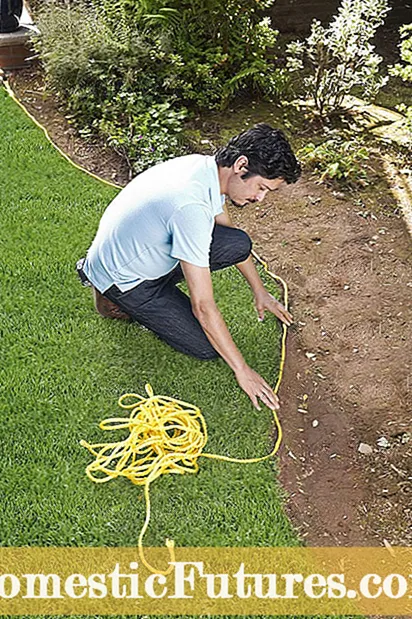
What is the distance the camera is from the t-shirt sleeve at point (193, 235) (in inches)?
128

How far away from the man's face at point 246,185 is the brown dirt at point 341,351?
Result: 3.07ft

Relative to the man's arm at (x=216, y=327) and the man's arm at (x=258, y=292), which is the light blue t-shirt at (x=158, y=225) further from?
the man's arm at (x=258, y=292)

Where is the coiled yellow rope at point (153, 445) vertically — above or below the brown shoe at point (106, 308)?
below

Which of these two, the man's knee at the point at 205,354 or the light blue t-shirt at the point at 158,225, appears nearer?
the light blue t-shirt at the point at 158,225

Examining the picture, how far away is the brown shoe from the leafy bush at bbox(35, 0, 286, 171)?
1.61m

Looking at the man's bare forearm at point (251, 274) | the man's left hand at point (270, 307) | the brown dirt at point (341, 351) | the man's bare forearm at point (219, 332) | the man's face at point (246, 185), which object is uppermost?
the man's face at point (246, 185)

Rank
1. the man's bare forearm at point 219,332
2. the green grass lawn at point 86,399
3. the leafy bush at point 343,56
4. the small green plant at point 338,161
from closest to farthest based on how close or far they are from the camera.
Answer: the green grass lawn at point 86,399 → the man's bare forearm at point 219,332 → the small green plant at point 338,161 → the leafy bush at point 343,56

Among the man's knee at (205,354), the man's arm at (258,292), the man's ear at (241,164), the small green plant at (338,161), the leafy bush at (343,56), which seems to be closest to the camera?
the man's ear at (241,164)

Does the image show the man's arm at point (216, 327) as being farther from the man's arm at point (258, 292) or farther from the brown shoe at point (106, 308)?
the brown shoe at point (106, 308)

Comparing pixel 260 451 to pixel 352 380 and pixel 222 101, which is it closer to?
pixel 352 380

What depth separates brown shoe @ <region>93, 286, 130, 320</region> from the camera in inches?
157

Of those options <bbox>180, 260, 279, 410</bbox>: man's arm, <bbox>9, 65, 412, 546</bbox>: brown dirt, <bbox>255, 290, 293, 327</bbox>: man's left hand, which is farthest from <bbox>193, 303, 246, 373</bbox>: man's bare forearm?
<bbox>255, 290, 293, 327</bbox>: man's left hand

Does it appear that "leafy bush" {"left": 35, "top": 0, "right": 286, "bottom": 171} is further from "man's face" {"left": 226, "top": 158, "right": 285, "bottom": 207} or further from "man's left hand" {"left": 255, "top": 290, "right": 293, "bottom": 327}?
"man's face" {"left": 226, "top": 158, "right": 285, "bottom": 207}

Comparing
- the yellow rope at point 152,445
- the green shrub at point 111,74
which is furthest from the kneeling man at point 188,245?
the green shrub at point 111,74
